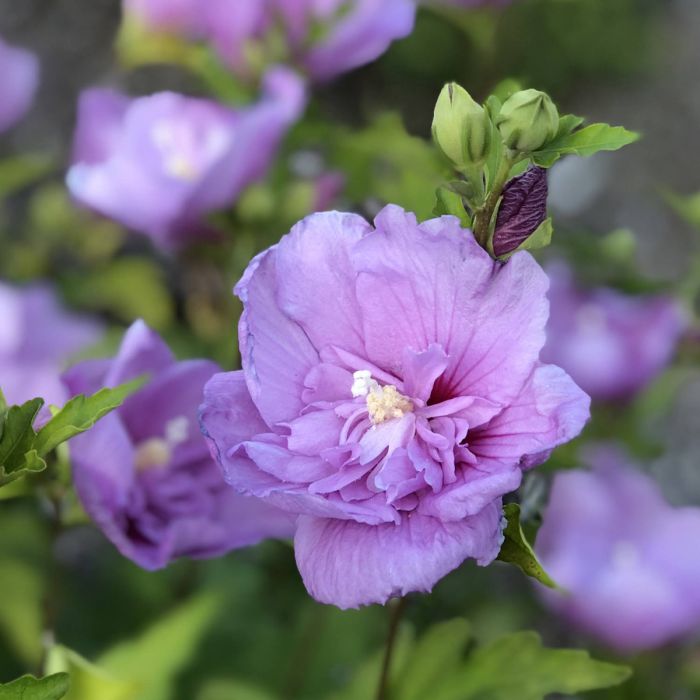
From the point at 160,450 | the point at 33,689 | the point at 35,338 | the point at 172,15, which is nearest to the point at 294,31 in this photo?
the point at 172,15

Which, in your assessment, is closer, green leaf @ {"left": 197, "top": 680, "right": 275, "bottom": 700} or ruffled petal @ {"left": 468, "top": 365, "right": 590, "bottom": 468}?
ruffled petal @ {"left": 468, "top": 365, "right": 590, "bottom": 468}

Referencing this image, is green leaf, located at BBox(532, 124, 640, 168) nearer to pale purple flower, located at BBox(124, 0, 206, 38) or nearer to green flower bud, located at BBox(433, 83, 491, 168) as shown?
green flower bud, located at BBox(433, 83, 491, 168)

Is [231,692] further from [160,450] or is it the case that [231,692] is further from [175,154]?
[175,154]

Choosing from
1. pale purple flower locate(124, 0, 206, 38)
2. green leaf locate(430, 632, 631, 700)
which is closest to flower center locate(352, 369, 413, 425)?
green leaf locate(430, 632, 631, 700)

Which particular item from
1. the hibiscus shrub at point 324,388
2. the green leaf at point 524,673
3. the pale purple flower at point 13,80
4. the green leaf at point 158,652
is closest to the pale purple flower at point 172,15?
the hibiscus shrub at point 324,388

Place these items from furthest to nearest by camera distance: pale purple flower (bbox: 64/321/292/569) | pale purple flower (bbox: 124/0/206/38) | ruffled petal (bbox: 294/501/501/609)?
pale purple flower (bbox: 124/0/206/38) → pale purple flower (bbox: 64/321/292/569) → ruffled petal (bbox: 294/501/501/609)

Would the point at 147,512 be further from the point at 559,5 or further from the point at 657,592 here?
the point at 559,5
